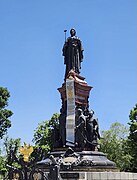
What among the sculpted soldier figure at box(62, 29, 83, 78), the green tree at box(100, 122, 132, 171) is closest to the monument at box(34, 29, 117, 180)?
the sculpted soldier figure at box(62, 29, 83, 78)

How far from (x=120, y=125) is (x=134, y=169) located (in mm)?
4852

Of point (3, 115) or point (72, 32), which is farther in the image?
point (3, 115)

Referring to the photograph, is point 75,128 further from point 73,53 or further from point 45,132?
point 45,132

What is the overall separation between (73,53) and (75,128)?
15.3 ft

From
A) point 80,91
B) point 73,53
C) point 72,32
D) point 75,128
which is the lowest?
point 75,128

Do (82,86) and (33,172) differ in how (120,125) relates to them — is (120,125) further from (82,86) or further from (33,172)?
(33,172)

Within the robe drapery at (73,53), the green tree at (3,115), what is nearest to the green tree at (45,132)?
the green tree at (3,115)

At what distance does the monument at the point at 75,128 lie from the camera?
1745cm

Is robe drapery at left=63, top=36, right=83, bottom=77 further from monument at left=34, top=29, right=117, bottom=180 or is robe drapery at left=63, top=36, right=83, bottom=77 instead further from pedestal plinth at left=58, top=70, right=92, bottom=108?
pedestal plinth at left=58, top=70, right=92, bottom=108

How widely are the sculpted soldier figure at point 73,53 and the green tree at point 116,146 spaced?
16998mm

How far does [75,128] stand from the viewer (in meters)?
19.0

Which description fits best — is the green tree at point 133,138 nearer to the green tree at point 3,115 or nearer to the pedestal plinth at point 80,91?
the green tree at point 3,115

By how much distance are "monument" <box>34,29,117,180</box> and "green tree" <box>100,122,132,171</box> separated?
1725 centimetres

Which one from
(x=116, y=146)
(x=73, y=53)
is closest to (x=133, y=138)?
(x=116, y=146)
